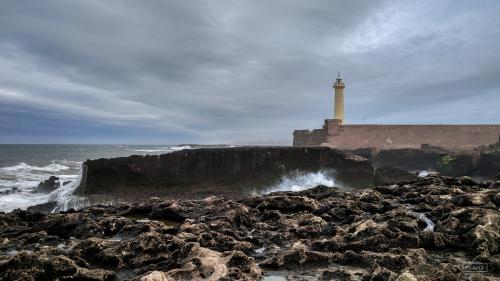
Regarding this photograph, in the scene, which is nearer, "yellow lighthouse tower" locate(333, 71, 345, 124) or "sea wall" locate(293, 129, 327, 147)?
"sea wall" locate(293, 129, 327, 147)

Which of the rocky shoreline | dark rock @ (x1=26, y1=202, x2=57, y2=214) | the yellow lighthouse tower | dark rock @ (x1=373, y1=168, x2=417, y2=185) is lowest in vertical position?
dark rock @ (x1=26, y1=202, x2=57, y2=214)

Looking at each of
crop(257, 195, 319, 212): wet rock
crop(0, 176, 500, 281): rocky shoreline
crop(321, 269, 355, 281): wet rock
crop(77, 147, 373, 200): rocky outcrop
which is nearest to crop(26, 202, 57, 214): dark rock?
crop(77, 147, 373, 200): rocky outcrop

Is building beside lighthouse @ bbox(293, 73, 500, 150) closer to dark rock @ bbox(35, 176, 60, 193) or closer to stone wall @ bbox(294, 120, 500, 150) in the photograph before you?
stone wall @ bbox(294, 120, 500, 150)

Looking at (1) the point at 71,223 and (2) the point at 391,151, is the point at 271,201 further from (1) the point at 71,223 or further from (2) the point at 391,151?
(2) the point at 391,151

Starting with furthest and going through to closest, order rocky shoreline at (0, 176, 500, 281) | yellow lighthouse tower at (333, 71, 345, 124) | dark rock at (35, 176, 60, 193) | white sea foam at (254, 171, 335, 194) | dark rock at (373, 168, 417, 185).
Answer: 1. yellow lighthouse tower at (333, 71, 345, 124)
2. dark rock at (373, 168, 417, 185)
3. dark rock at (35, 176, 60, 193)
4. white sea foam at (254, 171, 335, 194)
5. rocky shoreline at (0, 176, 500, 281)

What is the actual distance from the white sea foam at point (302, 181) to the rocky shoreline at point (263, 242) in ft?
20.6

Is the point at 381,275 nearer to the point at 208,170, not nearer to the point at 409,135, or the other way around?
the point at 208,170

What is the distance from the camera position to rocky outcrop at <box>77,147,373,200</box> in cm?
1405

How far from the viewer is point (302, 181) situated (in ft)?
58.3

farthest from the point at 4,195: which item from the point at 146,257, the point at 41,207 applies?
the point at 146,257

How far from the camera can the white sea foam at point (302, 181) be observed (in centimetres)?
1709

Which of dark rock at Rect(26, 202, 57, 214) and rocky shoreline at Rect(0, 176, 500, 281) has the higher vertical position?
rocky shoreline at Rect(0, 176, 500, 281)

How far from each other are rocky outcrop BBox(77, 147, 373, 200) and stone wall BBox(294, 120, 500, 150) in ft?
69.3

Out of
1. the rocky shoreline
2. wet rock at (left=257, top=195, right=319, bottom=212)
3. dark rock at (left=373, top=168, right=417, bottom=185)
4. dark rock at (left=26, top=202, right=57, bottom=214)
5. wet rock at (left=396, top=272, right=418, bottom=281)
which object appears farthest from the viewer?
dark rock at (left=373, top=168, right=417, bottom=185)
